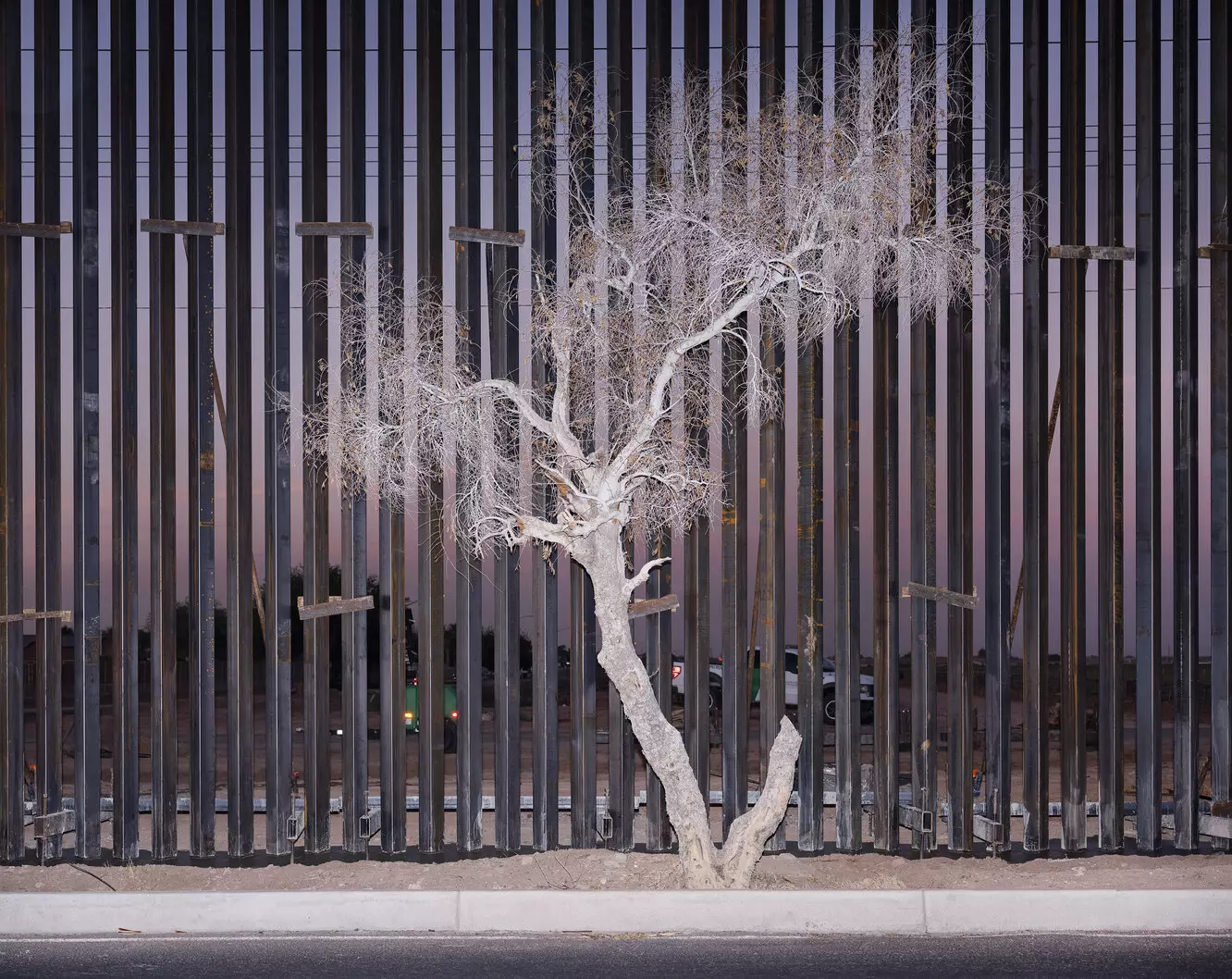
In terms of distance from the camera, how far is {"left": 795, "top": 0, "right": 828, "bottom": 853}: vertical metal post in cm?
979

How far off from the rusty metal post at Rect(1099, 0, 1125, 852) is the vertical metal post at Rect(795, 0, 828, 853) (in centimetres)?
244

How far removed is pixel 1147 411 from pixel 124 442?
877cm

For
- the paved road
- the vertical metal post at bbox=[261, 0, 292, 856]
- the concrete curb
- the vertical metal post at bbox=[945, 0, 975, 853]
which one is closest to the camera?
the paved road

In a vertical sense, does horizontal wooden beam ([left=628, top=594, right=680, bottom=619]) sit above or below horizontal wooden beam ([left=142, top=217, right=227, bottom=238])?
below

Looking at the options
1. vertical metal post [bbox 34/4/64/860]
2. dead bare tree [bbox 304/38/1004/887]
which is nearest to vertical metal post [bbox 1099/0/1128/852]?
dead bare tree [bbox 304/38/1004/887]

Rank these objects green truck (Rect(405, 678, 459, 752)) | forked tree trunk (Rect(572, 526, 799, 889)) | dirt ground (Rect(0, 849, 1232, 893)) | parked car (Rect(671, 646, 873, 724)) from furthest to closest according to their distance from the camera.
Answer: parked car (Rect(671, 646, 873, 724)) < green truck (Rect(405, 678, 459, 752)) < dirt ground (Rect(0, 849, 1232, 893)) < forked tree trunk (Rect(572, 526, 799, 889))

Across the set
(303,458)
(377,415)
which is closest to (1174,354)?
(377,415)

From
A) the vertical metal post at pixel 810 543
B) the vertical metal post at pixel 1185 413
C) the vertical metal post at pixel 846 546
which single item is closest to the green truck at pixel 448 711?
the vertical metal post at pixel 810 543

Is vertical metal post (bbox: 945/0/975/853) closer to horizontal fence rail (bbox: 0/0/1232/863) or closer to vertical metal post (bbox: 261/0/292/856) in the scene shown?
horizontal fence rail (bbox: 0/0/1232/863)

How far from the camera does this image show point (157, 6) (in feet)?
32.4

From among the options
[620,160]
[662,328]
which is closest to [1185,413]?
[662,328]

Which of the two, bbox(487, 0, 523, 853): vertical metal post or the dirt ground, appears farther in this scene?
bbox(487, 0, 523, 853): vertical metal post

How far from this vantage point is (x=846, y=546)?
981cm

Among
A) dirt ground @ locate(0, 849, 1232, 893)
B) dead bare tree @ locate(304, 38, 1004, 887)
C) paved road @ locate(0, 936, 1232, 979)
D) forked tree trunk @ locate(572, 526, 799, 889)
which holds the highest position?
dead bare tree @ locate(304, 38, 1004, 887)
